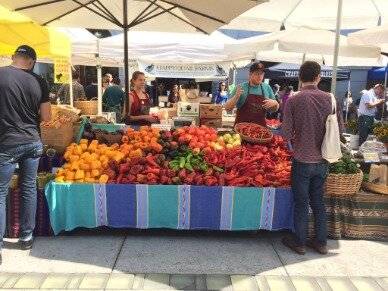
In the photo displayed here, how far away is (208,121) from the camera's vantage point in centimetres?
731

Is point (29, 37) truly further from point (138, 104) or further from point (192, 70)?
point (192, 70)

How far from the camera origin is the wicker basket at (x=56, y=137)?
15.6 ft

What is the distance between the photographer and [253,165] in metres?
4.58

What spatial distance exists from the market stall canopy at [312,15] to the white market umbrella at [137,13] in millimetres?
923

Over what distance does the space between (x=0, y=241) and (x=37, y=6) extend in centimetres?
320

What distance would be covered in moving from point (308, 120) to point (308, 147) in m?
0.25

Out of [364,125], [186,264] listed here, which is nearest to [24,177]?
[186,264]

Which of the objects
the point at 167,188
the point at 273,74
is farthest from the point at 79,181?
the point at 273,74

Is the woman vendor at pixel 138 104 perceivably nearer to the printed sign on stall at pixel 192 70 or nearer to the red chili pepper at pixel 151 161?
the red chili pepper at pixel 151 161

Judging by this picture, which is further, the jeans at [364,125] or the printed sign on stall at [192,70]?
the printed sign on stall at [192,70]

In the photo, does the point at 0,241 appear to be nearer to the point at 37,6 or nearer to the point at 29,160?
the point at 29,160

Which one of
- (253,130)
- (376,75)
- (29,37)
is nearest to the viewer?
(253,130)

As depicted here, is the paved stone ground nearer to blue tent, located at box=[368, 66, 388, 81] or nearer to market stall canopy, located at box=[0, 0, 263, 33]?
Result: market stall canopy, located at box=[0, 0, 263, 33]

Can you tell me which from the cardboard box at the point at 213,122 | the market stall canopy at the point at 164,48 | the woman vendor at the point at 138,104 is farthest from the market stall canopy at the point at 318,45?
the woman vendor at the point at 138,104
